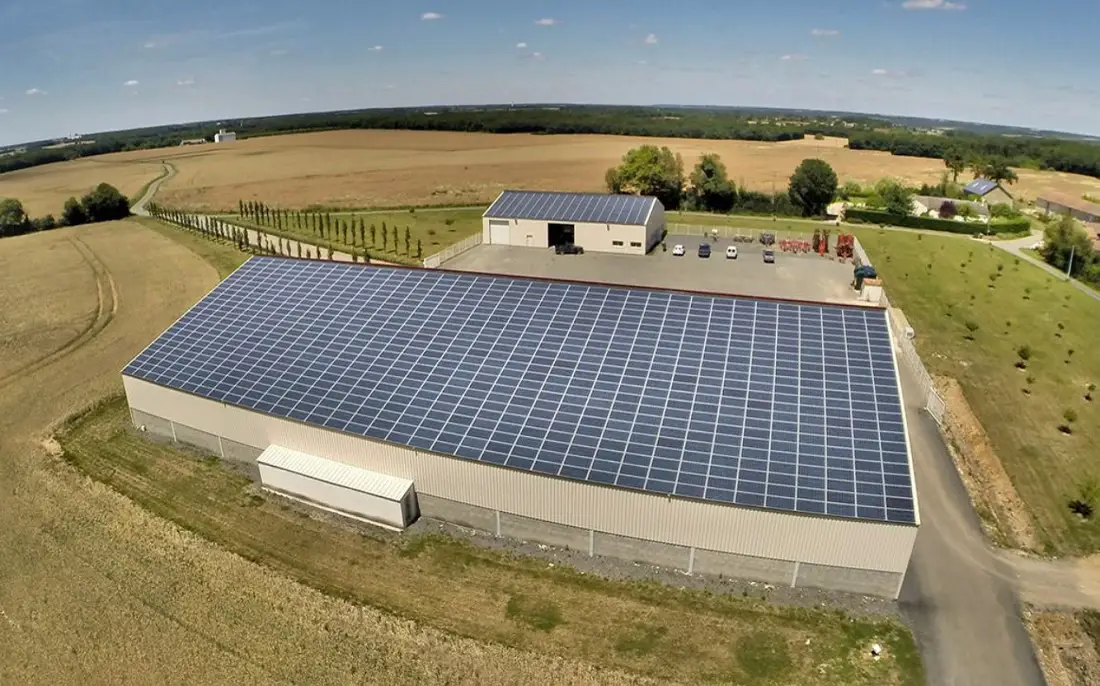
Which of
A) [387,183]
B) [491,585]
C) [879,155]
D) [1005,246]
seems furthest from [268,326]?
[879,155]

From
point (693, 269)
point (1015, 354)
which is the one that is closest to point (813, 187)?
→ point (693, 269)

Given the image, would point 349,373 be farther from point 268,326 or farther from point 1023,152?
point 1023,152

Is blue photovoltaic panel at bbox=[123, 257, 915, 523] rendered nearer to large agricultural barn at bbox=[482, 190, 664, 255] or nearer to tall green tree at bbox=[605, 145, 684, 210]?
large agricultural barn at bbox=[482, 190, 664, 255]

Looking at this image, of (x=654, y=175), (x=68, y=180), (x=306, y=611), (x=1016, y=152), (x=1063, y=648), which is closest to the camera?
(x=1063, y=648)

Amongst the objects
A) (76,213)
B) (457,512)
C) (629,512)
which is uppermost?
(76,213)

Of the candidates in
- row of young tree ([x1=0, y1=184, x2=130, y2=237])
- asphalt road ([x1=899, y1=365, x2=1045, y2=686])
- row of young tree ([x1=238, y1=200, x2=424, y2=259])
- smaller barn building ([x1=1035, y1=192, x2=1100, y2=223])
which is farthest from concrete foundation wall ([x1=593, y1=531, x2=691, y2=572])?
row of young tree ([x1=0, y1=184, x2=130, y2=237])

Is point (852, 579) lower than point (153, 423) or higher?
lower

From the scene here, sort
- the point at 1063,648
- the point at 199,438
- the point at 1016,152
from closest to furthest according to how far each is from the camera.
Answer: the point at 1063,648 → the point at 199,438 → the point at 1016,152

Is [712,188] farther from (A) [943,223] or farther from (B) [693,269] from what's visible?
(B) [693,269]
